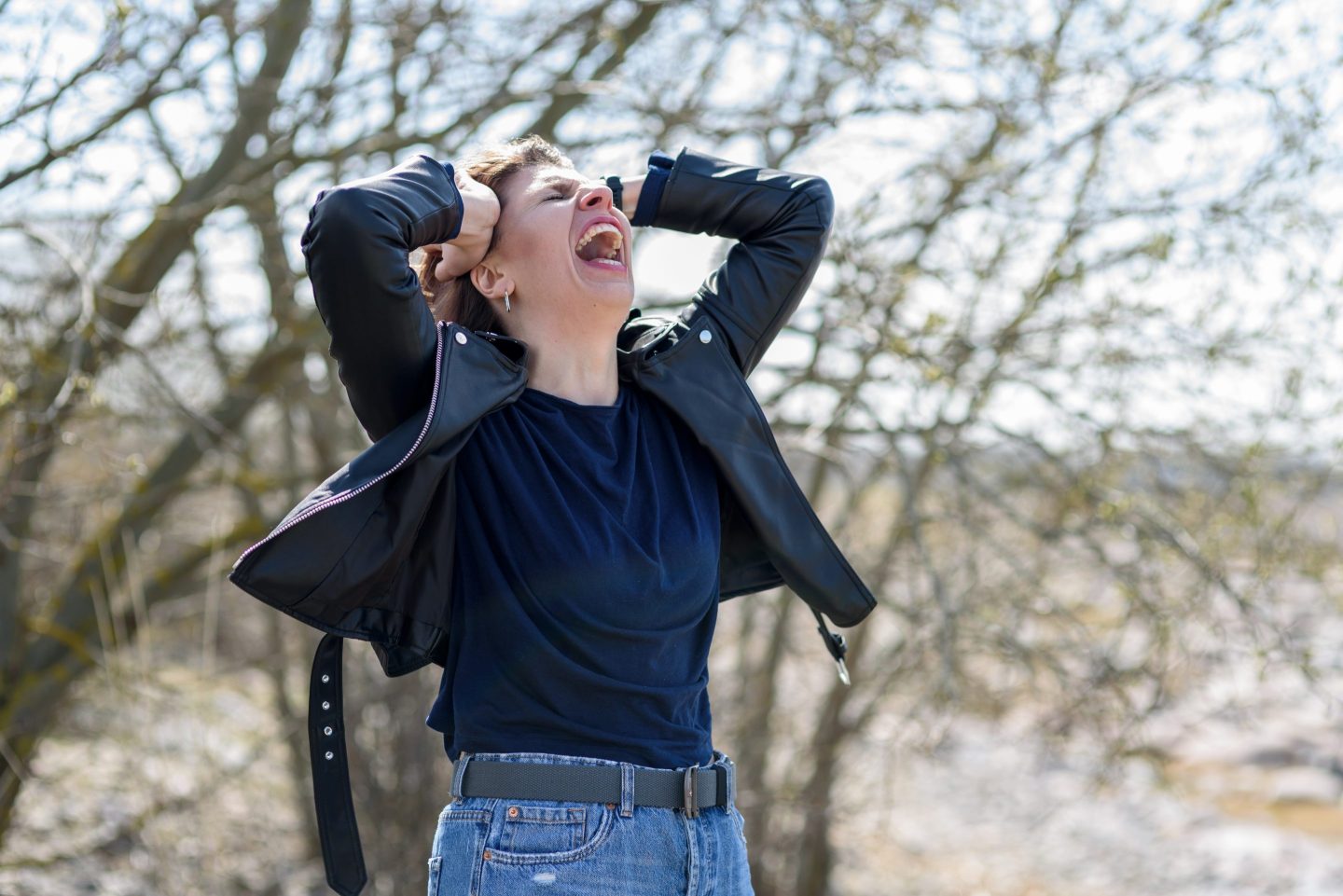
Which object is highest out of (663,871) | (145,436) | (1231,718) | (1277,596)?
(145,436)

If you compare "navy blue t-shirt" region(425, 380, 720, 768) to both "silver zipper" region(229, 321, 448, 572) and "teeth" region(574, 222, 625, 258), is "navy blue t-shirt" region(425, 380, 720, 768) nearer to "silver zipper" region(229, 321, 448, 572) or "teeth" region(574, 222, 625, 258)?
"silver zipper" region(229, 321, 448, 572)

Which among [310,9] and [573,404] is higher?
[310,9]

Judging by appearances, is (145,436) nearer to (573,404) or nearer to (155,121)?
(155,121)

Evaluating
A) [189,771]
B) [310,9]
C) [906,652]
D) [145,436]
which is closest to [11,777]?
[189,771]

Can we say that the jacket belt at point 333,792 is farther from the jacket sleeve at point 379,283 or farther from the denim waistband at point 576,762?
the jacket sleeve at point 379,283

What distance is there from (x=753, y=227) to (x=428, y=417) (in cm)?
86

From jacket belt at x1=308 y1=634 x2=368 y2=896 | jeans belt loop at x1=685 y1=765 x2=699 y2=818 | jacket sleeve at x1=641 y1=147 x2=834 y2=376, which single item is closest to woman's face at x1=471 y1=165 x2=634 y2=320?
jacket sleeve at x1=641 y1=147 x2=834 y2=376

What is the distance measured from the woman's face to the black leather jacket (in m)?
0.12

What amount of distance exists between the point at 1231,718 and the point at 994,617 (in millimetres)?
961

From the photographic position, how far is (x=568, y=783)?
1844 mm

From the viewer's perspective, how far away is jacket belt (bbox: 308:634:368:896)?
6.68ft

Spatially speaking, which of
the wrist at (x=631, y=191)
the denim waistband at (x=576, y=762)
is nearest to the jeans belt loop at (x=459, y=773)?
the denim waistband at (x=576, y=762)

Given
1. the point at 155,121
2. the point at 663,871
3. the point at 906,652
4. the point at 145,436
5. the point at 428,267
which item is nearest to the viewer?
the point at 663,871

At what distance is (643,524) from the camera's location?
200 cm
